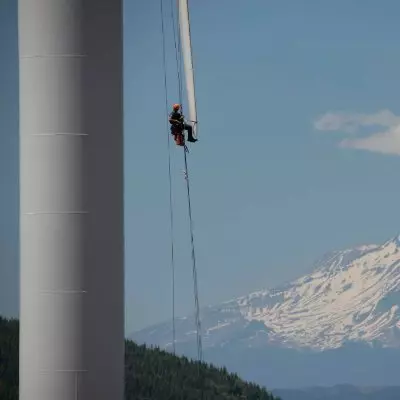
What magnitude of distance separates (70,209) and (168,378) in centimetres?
2646

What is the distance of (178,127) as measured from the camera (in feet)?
70.5

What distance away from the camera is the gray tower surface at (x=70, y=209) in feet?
63.5

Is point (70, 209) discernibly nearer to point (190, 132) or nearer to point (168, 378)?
point (190, 132)

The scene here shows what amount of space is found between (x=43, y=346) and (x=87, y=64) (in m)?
4.45

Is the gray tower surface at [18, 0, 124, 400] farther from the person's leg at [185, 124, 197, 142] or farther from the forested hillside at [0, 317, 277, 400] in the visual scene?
the forested hillside at [0, 317, 277, 400]

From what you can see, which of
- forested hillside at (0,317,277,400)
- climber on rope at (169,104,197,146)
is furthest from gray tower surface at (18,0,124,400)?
forested hillside at (0,317,277,400)

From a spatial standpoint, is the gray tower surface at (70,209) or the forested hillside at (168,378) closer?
the gray tower surface at (70,209)

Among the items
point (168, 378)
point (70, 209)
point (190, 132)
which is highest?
point (168, 378)

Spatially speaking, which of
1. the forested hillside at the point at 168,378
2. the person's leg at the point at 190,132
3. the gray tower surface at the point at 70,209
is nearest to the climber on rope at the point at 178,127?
the person's leg at the point at 190,132

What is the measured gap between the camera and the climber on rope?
21.5 m

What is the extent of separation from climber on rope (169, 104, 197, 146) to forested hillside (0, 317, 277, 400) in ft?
63.3

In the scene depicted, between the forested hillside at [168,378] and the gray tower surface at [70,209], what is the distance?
20222 mm

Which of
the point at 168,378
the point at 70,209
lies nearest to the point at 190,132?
the point at 70,209

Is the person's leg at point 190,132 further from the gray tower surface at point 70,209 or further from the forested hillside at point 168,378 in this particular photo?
the forested hillside at point 168,378
